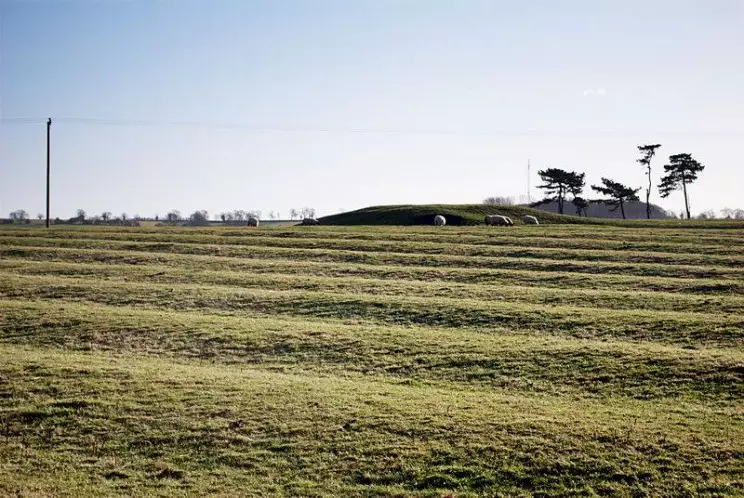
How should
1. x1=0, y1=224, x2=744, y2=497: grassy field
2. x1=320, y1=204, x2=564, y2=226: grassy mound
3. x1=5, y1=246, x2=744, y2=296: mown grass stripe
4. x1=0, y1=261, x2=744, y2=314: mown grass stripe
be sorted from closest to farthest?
x1=0, y1=224, x2=744, y2=497: grassy field, x1=0, y1=261, x2=744, y2=314: mown grass stripe, x1=5, y1=246, x2=744, y2=296: mown grass stripe, x1=320, y1=204, x2=564, y2=226: grassy mound

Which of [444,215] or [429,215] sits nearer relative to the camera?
[444,215]

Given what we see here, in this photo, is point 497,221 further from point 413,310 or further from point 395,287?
point 413,310

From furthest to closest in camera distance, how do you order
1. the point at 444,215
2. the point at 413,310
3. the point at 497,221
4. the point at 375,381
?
the point at 444,215 < the point at 497,221 < the point at 413,310 < the point at 375,381

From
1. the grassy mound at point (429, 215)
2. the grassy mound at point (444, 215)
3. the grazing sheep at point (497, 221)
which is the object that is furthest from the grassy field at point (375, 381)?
the grassy mound at point (429, 215)

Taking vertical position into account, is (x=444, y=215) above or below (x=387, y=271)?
above

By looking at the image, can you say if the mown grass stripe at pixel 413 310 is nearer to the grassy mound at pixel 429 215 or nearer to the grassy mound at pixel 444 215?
the grassy mound at pixel 444 215

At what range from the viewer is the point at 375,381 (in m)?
19.0

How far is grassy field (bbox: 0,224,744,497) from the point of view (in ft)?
44.3

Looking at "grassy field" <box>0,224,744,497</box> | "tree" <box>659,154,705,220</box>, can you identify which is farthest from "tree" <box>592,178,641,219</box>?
"grassy field" <box>0,224,744,497</box>

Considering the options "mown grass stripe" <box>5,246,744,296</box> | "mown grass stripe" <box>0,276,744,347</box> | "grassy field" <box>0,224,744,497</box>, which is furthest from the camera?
"mown grass stripe" <box>5,246,744,296</box>

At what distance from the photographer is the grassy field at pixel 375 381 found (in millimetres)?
13500

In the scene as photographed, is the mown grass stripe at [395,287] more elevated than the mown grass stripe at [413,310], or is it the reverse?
the mown grass stripe at [395,287]

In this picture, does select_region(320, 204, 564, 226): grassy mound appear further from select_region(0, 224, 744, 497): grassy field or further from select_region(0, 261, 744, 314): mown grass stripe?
select_region(0, 261, 744, 314): mown grass stripe

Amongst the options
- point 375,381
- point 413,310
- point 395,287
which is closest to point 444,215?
point 395,287
